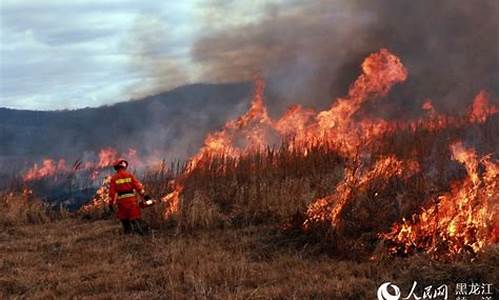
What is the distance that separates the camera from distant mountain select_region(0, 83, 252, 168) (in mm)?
28172

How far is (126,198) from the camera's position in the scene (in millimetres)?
12242

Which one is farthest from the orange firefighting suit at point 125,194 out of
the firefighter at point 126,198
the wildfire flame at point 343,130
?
the wildfire flame at point 343,130

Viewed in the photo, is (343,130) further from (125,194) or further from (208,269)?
(208,269)

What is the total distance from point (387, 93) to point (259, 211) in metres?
A: 9.76

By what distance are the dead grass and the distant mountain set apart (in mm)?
11053

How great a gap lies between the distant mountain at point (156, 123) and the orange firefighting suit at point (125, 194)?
28.1 feet

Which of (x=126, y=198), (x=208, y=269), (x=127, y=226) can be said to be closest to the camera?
(x=208, y=269)

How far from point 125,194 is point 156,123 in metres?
22.9

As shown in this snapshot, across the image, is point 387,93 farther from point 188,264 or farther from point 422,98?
point 188,264

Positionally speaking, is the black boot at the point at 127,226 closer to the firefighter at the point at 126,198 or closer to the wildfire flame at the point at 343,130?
the firefighter at the point at 126,198

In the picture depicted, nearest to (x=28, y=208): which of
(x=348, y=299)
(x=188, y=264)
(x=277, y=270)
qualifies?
(x=188, y=264)

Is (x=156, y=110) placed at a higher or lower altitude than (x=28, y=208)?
higher

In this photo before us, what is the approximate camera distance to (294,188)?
12125mm

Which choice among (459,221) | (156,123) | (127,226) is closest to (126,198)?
(127,226)
